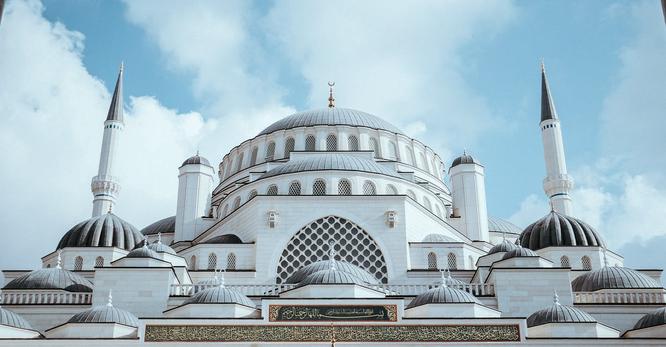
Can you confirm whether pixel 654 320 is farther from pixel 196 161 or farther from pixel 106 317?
pixel 196 161

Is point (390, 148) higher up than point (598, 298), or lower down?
higher up

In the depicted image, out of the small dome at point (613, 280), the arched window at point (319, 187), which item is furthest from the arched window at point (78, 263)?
the small dome at point (613, 280)

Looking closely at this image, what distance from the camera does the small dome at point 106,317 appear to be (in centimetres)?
1862

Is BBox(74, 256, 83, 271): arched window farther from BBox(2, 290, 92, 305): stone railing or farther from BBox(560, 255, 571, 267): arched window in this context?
BBox(560, 255, 571, 267): arched window

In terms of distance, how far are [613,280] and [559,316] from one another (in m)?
4.69

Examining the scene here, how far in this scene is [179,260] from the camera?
24141mm

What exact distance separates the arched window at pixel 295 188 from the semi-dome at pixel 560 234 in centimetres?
783

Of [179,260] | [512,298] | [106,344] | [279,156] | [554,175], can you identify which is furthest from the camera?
[279,156]

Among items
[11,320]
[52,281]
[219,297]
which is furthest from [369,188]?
[11,320]

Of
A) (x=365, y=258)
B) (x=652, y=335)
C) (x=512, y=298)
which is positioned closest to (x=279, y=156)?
(x=365, y=258)

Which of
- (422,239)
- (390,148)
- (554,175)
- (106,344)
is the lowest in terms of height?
(106,344)

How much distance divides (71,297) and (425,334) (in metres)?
10.7

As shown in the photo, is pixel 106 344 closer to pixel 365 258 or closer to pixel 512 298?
pixel 365 258

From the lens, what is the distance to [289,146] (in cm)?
3272
